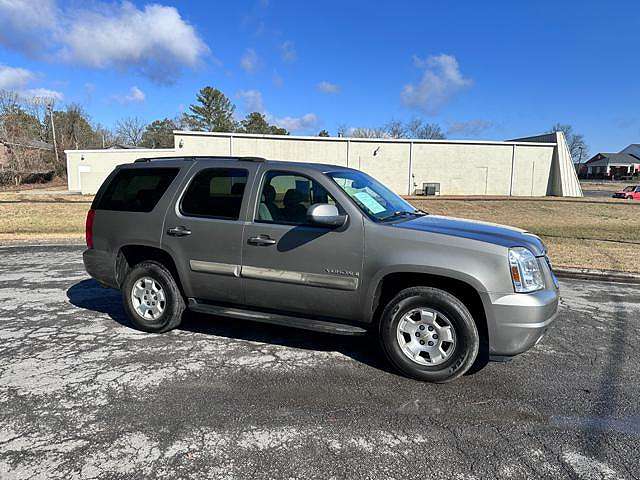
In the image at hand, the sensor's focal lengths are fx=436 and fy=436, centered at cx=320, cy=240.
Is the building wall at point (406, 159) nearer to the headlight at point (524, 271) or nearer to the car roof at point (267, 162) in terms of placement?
the car roof at point (267, 162)

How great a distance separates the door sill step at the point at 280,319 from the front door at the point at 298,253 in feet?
0.25

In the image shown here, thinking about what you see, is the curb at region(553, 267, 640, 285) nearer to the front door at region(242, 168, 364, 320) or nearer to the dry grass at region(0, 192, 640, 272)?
the dry grass at region(0, 192, 640, 272)

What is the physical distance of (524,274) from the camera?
11.6 feet

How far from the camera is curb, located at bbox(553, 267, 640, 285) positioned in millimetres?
7738

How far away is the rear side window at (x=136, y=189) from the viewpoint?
486 cm

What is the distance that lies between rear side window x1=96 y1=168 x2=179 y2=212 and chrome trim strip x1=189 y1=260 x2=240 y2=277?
2.90 ft

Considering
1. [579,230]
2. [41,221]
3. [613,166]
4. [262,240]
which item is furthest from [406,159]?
[613,166]

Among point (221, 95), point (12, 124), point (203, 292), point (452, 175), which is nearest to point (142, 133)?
point (221, 95)

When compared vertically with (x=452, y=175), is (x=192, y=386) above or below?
below

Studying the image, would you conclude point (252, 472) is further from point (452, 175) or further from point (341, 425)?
point (452, 175)

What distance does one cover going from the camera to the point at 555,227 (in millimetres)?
15469

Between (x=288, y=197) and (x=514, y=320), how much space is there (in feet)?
7.53

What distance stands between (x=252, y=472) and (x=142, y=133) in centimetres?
8200

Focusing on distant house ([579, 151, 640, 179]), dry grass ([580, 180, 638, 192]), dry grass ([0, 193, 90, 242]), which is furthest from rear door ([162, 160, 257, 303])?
distant house ([579, 151, 640, 179])
